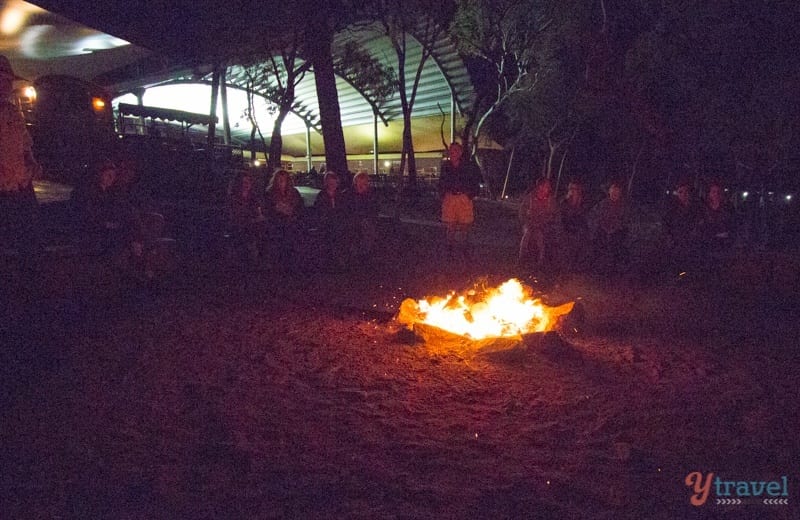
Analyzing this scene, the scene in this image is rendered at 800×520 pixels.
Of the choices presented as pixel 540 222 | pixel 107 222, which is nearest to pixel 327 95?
pixel 540 222

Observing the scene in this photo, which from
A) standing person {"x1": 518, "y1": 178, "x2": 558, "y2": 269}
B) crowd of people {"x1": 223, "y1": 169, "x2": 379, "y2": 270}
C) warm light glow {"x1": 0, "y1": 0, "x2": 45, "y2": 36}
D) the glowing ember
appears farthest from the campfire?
warm light glow {"x1": 0, "y1": 0, "x2": 45, "y2": 36}

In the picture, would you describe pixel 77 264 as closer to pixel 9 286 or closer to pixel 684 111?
pixel 9 286

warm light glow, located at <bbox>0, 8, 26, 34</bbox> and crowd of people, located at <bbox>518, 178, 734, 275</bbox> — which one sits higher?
warm light glow, located at <bbox>0, 8, 26, 34</bbox>

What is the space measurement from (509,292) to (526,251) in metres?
2.60

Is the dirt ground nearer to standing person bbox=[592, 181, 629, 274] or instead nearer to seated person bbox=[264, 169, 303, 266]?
standing person bbox=[592, 181, 629, 274]

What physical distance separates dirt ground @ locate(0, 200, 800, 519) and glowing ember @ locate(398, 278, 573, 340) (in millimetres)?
317

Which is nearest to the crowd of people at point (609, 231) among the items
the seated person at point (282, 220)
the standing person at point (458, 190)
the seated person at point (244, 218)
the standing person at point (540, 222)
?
the standing person at point (540, 222)

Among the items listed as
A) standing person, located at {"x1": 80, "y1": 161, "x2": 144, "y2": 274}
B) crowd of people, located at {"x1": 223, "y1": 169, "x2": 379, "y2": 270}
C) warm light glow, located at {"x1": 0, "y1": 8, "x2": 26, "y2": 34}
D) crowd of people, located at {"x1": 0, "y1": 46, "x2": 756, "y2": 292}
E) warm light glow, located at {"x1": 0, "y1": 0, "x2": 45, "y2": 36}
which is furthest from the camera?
warm light glow, located at {"x1": 0, "y1": 8, "x2": 26, "y2": 34}

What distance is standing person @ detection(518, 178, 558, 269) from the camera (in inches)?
319

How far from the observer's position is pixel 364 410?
13.6 ft

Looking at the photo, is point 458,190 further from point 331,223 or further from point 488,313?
point 488,313

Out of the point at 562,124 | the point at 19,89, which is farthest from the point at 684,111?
the point at 19,89

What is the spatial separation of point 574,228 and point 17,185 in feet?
22.6

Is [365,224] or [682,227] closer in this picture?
[682,227]
